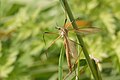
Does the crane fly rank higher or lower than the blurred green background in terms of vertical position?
lower

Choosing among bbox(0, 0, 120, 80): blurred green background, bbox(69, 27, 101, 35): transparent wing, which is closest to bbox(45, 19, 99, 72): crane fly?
bbox(69, 27, 101, 35): transparent wing

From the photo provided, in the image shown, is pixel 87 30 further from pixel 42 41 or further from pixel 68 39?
pixel 42 41

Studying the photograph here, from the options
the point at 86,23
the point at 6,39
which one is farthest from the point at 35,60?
the point at 86,23

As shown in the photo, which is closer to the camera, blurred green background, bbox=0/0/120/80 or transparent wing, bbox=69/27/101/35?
transparent wing, bbox=69/27/101/35

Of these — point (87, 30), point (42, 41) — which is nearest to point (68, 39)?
point (87, 30)

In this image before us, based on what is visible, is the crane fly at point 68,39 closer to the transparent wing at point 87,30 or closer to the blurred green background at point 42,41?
the transparent wing at point 87,30

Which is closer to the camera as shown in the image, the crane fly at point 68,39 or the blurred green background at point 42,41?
the crane fly at point 68,39

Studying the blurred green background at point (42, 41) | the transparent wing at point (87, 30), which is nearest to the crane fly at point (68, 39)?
the transparent wing at point (87, 30)

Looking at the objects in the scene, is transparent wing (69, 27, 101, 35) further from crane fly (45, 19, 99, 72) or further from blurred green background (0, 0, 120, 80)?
blurred green background (0, 0, 120, 80)

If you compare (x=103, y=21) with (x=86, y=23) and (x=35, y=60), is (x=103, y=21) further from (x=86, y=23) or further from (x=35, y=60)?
(x=35, y=60)

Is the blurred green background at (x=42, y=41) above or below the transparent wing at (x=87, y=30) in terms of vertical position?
above
